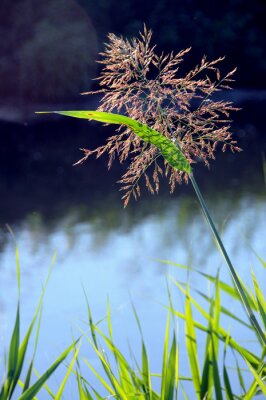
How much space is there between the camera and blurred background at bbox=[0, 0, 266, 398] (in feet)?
12.6

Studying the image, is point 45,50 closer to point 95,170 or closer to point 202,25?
point 202,25

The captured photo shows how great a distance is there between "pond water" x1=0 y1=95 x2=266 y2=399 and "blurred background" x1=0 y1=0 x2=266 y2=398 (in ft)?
0.04

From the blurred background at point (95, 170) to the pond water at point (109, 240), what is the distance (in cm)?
1

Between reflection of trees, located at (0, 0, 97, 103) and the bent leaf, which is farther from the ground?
reflection of trees, located at (0, 0, 97, 103)

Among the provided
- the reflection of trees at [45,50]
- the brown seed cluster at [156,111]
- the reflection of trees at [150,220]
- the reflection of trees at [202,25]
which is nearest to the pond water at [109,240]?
the reflection of trees at [150,220]

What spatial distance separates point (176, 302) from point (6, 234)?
2.05 m

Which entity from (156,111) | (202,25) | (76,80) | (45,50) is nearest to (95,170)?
(76,80)

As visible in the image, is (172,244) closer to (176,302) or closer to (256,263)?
(256,263)

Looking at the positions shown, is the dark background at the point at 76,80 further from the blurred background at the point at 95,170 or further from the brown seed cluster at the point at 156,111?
the brown seed cluster at the point at 156,111

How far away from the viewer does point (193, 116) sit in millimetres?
875

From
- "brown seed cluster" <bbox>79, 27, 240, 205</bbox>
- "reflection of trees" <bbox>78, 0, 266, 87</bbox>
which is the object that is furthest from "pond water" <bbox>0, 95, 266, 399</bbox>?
"reflection of trees" <bbox>78, 0, 266, 87</bbox>

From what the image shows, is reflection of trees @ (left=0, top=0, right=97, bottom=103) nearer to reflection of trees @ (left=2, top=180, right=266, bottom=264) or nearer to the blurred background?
the blurred background

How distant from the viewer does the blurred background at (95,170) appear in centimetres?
385

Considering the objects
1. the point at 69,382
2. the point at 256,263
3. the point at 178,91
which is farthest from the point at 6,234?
the point at 178,91
